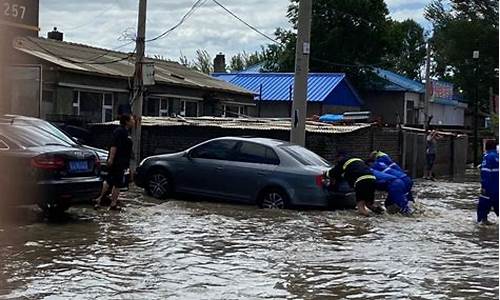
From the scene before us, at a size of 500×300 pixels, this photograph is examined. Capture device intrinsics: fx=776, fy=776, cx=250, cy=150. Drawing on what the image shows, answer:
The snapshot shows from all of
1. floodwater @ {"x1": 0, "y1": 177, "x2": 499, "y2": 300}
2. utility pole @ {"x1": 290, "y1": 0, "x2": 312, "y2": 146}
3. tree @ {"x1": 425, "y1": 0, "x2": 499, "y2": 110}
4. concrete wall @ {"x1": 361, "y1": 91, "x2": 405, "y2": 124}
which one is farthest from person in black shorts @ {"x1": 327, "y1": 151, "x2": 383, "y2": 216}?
concrete wall @ {"x1": 361, "y1": 91, "x2": 405, "y2": 124}

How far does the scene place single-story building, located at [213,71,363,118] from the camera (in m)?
44.7

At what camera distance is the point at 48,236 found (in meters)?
10.7

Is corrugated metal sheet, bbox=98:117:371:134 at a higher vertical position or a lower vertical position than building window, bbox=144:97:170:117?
lower

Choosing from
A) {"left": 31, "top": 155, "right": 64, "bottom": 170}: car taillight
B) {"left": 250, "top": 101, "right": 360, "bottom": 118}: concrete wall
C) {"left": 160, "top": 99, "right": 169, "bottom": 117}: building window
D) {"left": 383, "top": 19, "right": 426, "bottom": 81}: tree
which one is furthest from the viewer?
{"left": 383, "top": 19, "right": 426, "bottom": 81}: tree

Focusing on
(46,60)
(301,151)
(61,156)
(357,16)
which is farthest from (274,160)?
(357,16)

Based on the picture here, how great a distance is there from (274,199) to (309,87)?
31986 millimetres

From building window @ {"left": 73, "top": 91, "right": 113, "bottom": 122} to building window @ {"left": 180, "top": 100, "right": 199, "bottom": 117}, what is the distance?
5157 millimetres

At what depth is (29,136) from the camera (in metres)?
11.8

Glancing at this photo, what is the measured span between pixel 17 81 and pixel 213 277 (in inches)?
637

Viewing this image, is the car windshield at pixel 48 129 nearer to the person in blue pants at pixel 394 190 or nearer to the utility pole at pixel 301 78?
the person in blue pants at pixel 394 190

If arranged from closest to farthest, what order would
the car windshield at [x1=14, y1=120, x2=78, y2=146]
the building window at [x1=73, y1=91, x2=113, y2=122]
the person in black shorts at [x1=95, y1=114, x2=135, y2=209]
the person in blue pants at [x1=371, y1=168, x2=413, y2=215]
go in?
the car windshield at [x1=14, y1=120, x2=78, y2=146]
the person in black shorts at [x1=95, y1=114, x2=135, y2=209]
the person in blue pants at [x1=371, y1=168, x2=413, y2=215]
the building window at [x1=73, y1=91, x2=113, y2=122]

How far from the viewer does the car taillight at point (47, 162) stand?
11.2 metres

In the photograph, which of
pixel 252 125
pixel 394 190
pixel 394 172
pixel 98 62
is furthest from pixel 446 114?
pixel 394 190

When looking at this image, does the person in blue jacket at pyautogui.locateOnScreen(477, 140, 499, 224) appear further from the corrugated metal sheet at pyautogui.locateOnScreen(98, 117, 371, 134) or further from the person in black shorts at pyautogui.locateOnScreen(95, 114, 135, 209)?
the corrugated metal sheet at pyautogui.locateOnScreen(98, 117, 371, 134)
